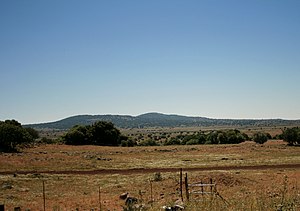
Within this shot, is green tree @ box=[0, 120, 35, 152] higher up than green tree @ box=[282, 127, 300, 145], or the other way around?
green tree @ box=[0, 120, 35, 152]

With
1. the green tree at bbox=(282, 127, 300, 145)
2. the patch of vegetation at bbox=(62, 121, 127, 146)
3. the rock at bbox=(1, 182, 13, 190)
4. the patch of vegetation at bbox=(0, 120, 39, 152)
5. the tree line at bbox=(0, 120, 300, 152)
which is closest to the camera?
the rock at bbox=(1, 182, 13, 190)

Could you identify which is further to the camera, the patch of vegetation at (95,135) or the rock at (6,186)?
the patch of vegetation at (95,135)

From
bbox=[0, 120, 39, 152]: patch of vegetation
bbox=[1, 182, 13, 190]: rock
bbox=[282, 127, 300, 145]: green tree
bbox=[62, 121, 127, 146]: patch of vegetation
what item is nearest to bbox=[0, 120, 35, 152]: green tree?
bbox=[0, 120, 39, 152]: patch of vegetation

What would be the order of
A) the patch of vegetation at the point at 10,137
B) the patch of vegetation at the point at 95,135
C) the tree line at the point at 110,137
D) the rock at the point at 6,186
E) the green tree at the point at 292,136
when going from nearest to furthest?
the rock at the point at 6,186 < the patch of vegetation at the point at 10,137 < the green tree at the point at 292,136 < the tree line at the point at 110,137 < the patch of vegetation at the point at 95,135

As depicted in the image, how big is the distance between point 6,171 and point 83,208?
26624 mm

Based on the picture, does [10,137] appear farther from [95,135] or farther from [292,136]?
[292,136]

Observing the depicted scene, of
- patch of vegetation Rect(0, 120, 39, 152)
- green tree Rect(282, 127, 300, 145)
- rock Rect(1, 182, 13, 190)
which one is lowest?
rock Rect(1, 182, 13, 190)

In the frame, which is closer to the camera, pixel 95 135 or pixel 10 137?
pixel 10 137

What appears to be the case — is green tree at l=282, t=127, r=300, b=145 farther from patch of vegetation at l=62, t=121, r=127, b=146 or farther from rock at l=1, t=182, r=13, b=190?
rock at l=1, t=182, r=13, b=190

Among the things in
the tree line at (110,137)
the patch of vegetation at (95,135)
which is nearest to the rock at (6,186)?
the tree line at (110,137)

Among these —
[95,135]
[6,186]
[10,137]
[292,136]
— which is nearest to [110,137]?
[95,135]

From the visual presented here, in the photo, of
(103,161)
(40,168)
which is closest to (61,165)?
(40,168)

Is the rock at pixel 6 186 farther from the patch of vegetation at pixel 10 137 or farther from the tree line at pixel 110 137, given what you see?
the tree line at pixel 110 137

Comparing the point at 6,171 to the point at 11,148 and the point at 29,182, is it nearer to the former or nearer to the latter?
the point at 29,182
